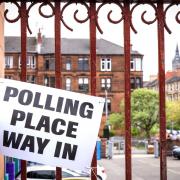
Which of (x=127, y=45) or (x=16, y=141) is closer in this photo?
(x=16, y=141)

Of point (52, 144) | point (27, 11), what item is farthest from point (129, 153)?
point (27, 11)

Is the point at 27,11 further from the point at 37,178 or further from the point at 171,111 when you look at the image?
the point at 171,111

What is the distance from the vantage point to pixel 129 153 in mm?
3684

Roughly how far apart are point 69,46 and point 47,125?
2112 inches

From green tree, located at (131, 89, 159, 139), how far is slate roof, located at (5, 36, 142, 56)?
970 centimetres

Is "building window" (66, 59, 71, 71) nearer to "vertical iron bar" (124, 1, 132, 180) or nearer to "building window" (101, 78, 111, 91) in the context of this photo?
"building window" (101, 78, 111, 91)

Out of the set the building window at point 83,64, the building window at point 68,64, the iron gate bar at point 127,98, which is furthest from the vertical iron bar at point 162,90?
the building window at point 83,64

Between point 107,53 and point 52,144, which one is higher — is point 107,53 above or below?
above

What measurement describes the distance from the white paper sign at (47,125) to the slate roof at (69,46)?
2028 inches

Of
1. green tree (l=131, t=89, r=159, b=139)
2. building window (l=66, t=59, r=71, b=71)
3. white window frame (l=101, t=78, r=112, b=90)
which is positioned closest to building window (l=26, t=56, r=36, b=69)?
building window (l=66, t=59, r=71, b=71)

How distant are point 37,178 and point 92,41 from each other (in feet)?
35.7

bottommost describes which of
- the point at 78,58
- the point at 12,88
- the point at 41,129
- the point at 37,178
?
the point at 37,178

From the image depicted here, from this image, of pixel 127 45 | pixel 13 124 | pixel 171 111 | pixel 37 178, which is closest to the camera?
pixel 13 124

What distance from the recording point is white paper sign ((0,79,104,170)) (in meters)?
3.47
